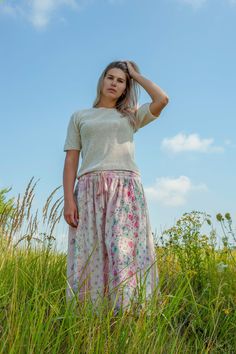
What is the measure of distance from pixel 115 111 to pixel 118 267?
1116 mm

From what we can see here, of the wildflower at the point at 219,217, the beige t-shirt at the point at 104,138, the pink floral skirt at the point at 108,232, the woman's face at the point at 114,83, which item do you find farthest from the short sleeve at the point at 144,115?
the wildflower at the point at 219,217

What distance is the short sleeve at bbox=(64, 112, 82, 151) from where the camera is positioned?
3.57 m

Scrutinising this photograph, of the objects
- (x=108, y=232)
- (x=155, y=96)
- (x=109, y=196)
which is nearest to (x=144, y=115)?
(x=155, y=96)

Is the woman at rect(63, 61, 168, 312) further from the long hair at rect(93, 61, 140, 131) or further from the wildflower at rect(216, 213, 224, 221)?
the wildflower at rect(216, 213, 224, 221)

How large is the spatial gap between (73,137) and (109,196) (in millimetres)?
552

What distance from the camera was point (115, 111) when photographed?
11.8ft

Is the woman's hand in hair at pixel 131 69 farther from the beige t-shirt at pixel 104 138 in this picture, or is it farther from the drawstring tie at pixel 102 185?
the drawstring tie at pixel 102 185

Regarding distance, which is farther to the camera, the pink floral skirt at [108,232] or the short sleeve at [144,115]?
the short sleeve at [144,115]

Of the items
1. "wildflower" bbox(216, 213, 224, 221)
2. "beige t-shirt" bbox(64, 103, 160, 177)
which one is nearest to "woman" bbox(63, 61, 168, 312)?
"beige t-shirt" bbox(64, 103, 160, 177)

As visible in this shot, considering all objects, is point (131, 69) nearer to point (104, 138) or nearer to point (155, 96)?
point (155, 96)

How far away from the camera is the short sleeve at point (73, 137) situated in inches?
141

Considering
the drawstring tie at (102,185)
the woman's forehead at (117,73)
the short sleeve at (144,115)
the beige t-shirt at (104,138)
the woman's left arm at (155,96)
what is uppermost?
the woman's forehead at (117,73)

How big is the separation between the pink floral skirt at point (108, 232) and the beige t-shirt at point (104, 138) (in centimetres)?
6

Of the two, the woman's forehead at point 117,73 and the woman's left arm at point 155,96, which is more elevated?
the woman's forehead at point 117,73
